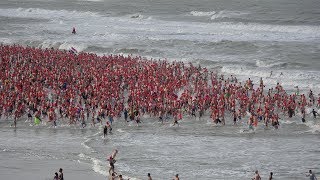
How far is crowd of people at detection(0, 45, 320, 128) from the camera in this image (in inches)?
1297

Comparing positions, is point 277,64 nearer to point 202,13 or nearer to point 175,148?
point 175,148

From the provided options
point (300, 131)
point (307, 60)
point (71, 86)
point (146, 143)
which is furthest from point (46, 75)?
point (307, 60)

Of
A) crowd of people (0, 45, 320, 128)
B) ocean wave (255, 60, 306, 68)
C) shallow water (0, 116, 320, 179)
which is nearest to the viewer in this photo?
shallow water (0, 116, 320, 179)

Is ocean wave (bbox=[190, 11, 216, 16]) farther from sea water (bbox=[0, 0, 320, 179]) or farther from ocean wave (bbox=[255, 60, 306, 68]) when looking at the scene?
ocean wave (bbox=[255, 60, 306, 68])

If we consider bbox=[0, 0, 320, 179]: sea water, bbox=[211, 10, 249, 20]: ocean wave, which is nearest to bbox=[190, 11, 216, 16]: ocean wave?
bbox=[0, 0, 320, 179]: sea water

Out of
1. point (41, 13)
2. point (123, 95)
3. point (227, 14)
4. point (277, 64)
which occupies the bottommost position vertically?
Answer: point (123, 95)

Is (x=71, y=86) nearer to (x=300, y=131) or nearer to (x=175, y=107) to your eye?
(x=175, y=107)

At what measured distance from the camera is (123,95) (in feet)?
124

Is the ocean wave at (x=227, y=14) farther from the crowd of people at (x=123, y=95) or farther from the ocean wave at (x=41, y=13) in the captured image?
the crowd of people at (x=123, y=95)

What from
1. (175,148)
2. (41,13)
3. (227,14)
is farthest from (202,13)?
(175,148)

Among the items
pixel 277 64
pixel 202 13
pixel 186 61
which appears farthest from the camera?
pixel 202 13

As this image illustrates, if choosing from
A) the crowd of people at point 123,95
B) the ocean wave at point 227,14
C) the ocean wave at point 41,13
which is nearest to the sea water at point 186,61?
the ocean wave at point 41,13

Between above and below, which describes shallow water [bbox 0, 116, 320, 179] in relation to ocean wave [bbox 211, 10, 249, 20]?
below

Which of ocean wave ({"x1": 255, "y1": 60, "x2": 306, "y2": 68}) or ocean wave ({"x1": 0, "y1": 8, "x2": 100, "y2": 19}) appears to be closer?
ocean wave ({"x1": 255, "y1": 60, "x2": 306, "y2": 68})
